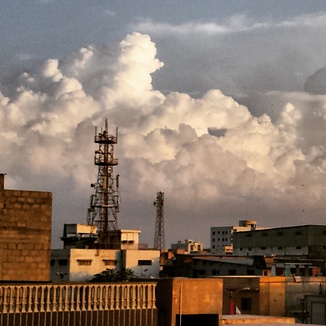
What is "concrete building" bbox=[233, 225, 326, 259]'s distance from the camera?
379 feet

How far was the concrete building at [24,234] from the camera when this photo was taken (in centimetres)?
3775

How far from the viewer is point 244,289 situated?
7081cm

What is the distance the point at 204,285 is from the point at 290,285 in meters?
42.3

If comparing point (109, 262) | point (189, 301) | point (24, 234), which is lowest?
point (189, 301)

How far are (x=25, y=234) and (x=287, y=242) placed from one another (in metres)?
86.4

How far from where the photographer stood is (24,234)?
126 feet

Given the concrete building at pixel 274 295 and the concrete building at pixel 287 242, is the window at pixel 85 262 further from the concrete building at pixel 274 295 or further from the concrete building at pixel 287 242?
the concrete building at pixel 274 295

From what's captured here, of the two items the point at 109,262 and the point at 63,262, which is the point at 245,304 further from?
the point at 63,262

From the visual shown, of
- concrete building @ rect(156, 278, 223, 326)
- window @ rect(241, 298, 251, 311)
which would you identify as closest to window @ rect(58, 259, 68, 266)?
window @ rect(241, 298, 251, 311)

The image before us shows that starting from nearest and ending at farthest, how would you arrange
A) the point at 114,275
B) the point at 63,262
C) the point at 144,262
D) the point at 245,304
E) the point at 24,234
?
the point at 24,234 < the point at 245,304 < the point at 114,275 < the point at 63,262 < the point at 144,262

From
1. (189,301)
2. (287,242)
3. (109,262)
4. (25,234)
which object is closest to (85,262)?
(109,262)

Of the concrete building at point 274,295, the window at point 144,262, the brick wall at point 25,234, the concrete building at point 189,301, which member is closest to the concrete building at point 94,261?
the window at point 144,262

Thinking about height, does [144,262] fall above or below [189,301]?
above

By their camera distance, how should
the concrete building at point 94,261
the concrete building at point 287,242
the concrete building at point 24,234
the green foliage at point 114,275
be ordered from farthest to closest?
the concrete building at point 287,242
the concrete building at point 94,261
the green foliage at point 114,275
the concrete building at point 24,234
